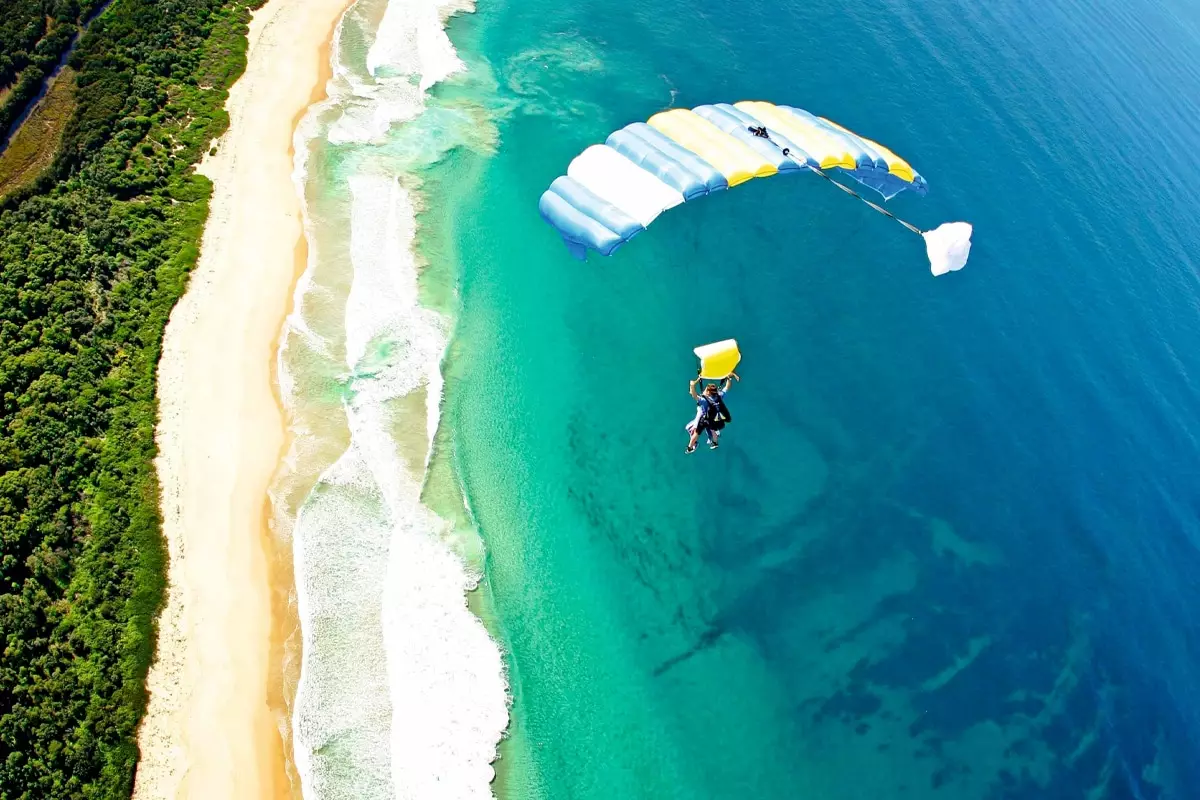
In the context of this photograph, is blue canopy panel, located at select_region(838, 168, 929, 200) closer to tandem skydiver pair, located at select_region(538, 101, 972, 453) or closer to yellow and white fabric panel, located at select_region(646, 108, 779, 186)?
tandem skydiver pair, located at select_region(538, 101, 972, 453)

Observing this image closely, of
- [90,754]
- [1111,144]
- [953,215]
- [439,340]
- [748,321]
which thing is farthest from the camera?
[1111,144]

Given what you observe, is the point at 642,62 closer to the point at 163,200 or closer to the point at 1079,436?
the point at 163,200

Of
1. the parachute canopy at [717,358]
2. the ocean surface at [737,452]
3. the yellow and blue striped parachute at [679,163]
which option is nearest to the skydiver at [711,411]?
the parachute canopy at [717,358]

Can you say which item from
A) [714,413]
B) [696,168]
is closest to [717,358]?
[714,413]

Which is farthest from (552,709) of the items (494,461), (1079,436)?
(1079,436)

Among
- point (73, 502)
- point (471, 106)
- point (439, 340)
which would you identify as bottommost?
point (471, 106)

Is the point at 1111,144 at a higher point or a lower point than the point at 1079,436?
lower

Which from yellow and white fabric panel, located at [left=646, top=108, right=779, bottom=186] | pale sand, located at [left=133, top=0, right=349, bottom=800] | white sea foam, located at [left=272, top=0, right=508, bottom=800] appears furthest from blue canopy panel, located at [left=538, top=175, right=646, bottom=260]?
pale sand, located at [left=133, top=0, right=349, bottom=800]
